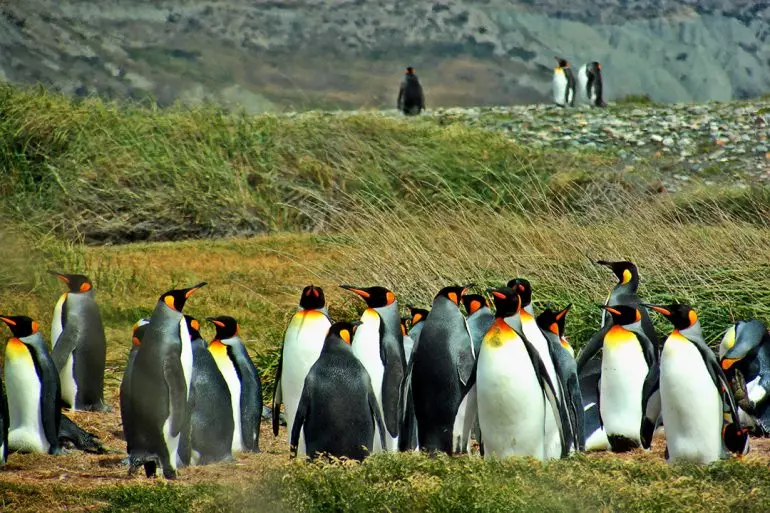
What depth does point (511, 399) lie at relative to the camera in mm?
6695

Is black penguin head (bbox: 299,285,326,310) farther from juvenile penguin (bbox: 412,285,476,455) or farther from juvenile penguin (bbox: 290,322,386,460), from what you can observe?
juvenile penguin (bbox: 290,322,386,460)

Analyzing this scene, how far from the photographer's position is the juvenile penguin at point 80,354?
8906mm

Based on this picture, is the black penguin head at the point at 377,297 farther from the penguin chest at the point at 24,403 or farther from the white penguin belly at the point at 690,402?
the penguin chest at the point at 24,403

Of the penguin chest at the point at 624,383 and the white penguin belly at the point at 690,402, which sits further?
the penguin chest at the point at 624,383

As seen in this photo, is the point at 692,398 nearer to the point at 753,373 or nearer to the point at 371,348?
the point at 753,373

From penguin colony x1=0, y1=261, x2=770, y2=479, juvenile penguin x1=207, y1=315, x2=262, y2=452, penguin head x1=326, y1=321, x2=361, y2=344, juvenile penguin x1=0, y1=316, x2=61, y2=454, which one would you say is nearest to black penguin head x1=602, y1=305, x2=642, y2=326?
penguin colony x1=0, y1=261, x2=770, y2=479

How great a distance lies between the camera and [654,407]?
734cm

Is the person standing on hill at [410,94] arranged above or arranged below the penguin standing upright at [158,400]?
above

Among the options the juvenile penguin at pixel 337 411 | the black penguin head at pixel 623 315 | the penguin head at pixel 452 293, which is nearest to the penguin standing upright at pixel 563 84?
the black penguin head at pixel 623 315

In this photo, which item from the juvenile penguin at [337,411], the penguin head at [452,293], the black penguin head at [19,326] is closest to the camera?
the juvenile penguin at [337,411]

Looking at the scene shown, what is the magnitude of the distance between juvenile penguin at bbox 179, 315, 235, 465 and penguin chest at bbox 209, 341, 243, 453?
0.89 ft

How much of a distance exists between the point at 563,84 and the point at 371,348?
23555 mm

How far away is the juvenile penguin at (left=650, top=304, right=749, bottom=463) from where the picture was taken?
680cm

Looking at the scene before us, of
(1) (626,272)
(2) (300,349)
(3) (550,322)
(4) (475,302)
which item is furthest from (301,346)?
(1) (626,272)
